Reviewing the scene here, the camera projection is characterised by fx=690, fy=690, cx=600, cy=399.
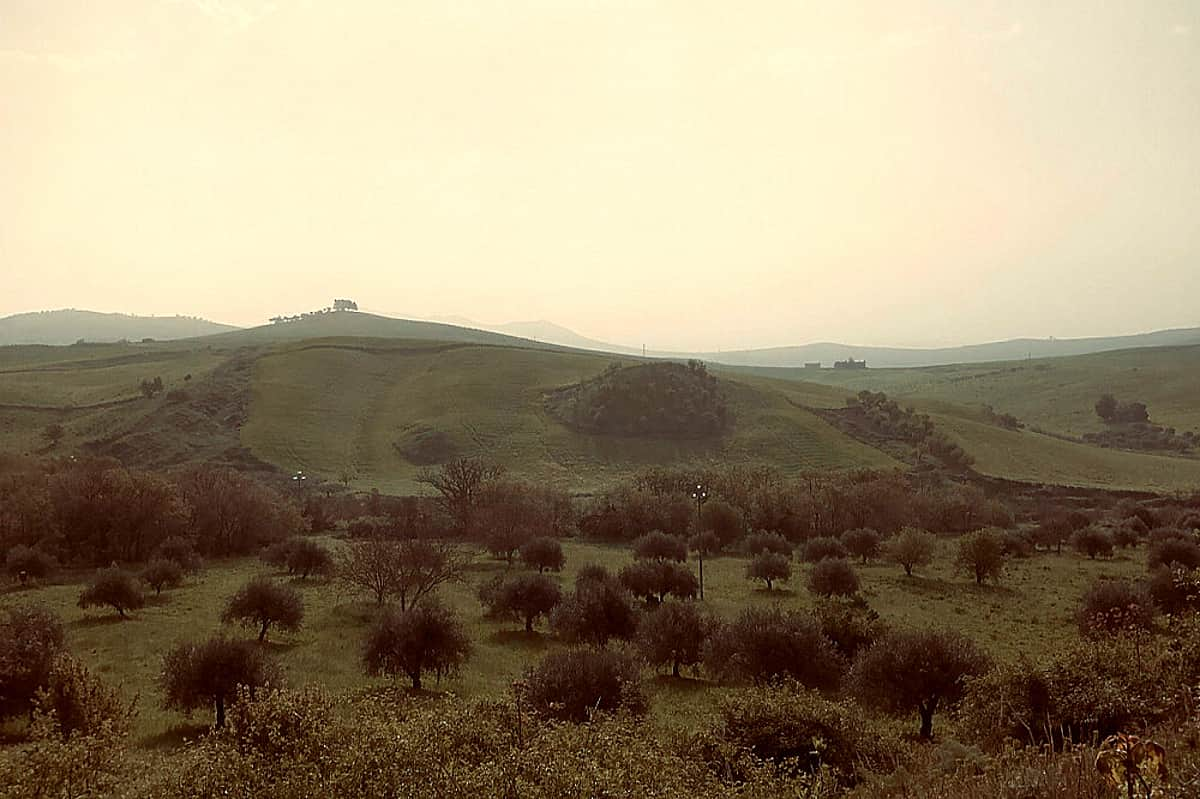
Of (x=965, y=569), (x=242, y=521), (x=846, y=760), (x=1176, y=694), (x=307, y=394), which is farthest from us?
(x=307, y=394)

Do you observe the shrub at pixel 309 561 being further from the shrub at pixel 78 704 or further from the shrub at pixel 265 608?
the shrub at pixel 78 704

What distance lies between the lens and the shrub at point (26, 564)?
5356 centimetres

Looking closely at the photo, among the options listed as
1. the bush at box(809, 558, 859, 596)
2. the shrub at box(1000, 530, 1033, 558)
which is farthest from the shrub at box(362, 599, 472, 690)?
the shrub at box(1000, 530, 1033, 558)

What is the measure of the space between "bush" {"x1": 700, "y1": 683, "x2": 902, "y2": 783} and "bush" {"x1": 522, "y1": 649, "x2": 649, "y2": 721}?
526cm

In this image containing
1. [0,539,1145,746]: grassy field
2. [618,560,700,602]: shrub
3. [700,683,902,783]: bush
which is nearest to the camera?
[700,683,902,783]: bush

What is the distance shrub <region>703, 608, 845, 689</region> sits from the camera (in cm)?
3164

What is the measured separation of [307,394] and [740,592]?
11257cm

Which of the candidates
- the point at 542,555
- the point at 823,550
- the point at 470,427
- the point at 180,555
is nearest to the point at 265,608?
the point at 542,555

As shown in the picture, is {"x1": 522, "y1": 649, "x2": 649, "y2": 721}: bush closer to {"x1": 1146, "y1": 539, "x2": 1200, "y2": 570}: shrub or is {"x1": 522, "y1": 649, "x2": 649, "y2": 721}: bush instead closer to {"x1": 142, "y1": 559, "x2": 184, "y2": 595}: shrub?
{"x1": 142, "y1": 559, "x2": 184, "y2": 595}: shrub

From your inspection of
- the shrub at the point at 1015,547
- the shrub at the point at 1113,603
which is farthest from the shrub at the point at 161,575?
the shrub at the point at 1015,547

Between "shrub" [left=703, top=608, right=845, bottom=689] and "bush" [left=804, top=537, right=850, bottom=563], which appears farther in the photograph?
"bush" [left=804, top=537, right=850, bottom=563]

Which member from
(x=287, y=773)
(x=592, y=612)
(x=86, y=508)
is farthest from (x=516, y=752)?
(x=86, y=508)

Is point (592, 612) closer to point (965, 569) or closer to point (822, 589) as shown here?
point (822, 589)

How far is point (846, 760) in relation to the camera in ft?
63.3
